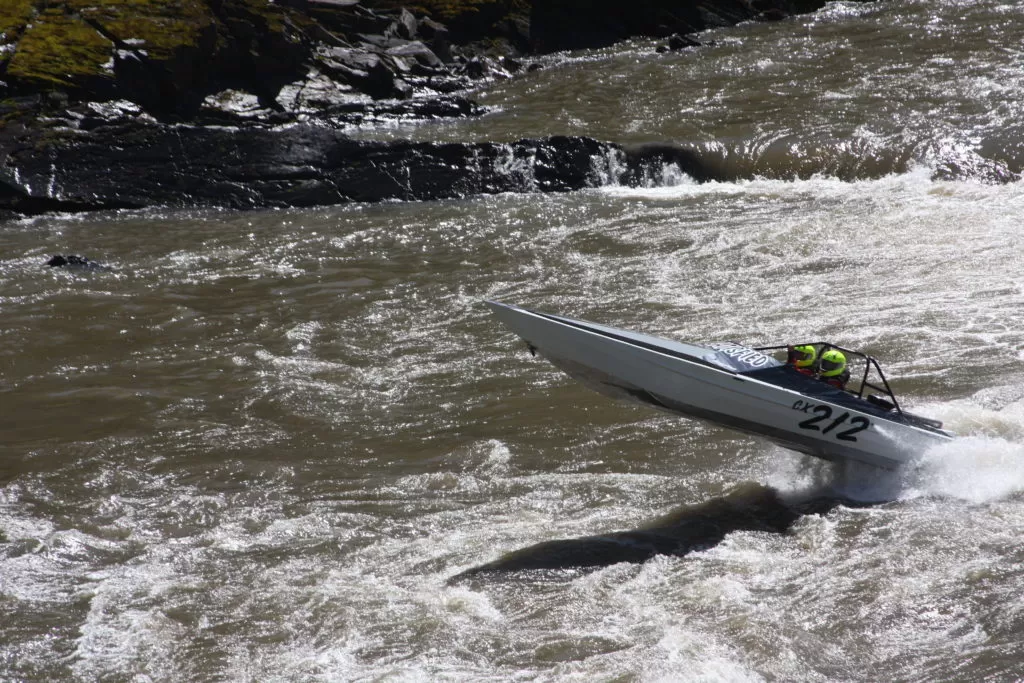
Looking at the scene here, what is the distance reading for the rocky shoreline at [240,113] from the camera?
17.8m

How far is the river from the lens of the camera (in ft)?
20.7

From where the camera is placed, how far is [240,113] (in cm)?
2031

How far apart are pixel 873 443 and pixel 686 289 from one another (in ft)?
16.4

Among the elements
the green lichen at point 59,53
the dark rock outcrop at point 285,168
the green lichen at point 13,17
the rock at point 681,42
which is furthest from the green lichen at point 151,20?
the rock at point 681,42

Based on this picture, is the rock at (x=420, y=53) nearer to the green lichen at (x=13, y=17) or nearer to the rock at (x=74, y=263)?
the green lichen at (x=13, y=17)

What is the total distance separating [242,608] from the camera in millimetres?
6707

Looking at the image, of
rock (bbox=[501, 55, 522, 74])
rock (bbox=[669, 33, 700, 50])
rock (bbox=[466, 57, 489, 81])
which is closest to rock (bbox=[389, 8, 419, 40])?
rock (bbox=[466, 57, 489, 81])

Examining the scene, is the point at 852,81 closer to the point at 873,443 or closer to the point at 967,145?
the point at 967,145

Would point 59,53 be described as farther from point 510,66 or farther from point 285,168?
point 510,66

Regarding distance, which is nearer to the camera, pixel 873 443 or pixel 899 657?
pixel 899 657

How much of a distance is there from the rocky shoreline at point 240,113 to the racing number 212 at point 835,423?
10.4m

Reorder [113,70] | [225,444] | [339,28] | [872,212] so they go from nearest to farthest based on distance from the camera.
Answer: [225,444]
[872,212]
[113,70]
[339,28]

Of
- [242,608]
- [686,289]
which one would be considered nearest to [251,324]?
[686,289]

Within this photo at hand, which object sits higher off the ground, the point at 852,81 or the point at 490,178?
the point at 852,81
